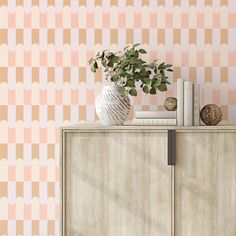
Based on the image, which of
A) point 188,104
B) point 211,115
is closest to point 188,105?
point 188,104

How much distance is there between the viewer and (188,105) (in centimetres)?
293

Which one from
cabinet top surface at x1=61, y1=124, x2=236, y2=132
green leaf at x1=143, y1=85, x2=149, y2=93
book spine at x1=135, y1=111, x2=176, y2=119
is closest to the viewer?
cabinet top surface at x1=61, y1=124, x2=236, y2=132

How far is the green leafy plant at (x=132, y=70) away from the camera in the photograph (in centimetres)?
306

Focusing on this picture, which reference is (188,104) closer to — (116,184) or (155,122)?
(155,122)

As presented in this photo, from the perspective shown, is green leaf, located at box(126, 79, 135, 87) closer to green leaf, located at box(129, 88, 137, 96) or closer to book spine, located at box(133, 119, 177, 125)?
green leaf, located at box(129, 88, 137, 96)

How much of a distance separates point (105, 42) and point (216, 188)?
1.10m

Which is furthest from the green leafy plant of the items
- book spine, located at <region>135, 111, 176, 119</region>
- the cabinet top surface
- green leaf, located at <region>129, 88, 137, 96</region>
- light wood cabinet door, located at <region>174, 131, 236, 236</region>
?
light wood cabinet door, located at <region>174, 131, 236, 236</region>

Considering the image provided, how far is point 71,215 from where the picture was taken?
293cm

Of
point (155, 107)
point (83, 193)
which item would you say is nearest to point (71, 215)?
point (83, 193)

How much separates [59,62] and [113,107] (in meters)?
0.57

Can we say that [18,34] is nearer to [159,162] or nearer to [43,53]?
[43,53]

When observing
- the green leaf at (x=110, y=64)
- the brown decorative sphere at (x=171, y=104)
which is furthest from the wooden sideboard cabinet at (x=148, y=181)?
the green leaf at (x=110, y=64)

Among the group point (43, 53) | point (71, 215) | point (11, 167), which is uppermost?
point (43, 53)

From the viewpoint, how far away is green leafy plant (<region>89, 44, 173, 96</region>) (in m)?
3.06
